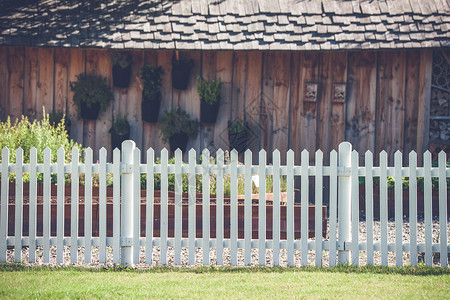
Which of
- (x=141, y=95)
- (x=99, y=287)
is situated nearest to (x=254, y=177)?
(x=141, y=95)

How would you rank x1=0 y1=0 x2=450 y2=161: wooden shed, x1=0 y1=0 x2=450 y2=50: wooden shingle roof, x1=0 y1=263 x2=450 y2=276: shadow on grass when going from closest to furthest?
x1=0 y1=263 x2=450 y2=276: shadow on grass < x1=0 y1=0 x2=450 y2=50: wooden shingle roof < x1=0 y1=0 x2=450 y2=161: wooden shed

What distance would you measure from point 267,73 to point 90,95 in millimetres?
3064

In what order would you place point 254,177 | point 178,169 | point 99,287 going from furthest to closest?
point 254,177
point 178,169
point 99,287

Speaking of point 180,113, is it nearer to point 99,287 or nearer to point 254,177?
point 254,177

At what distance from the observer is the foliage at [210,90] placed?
10.2 m

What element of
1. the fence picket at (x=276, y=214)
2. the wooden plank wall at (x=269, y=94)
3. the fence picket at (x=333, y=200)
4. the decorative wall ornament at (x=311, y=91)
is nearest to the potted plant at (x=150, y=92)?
the wooden plank wall at (x=269, y=94)

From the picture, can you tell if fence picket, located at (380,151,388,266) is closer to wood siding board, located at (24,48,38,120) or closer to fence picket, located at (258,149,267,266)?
fence picket, located at (258,149,267,266)

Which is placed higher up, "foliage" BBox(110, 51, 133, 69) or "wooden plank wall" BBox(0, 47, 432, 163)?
"foliage" BBox(110, 51, 133, 69)

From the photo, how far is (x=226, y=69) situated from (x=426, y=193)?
5281mm

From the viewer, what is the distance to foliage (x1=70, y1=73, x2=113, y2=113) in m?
10.3

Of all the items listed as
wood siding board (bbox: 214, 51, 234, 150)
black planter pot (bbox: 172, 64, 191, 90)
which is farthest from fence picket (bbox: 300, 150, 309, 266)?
black planter pot (bbox: 172, 64, 191, 90)

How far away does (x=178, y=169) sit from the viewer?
5.84 meters

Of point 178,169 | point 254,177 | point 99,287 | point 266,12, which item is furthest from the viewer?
point 266,12

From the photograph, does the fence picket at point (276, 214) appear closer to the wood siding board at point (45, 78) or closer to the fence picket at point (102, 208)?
the fence picket at point (102, 208)
